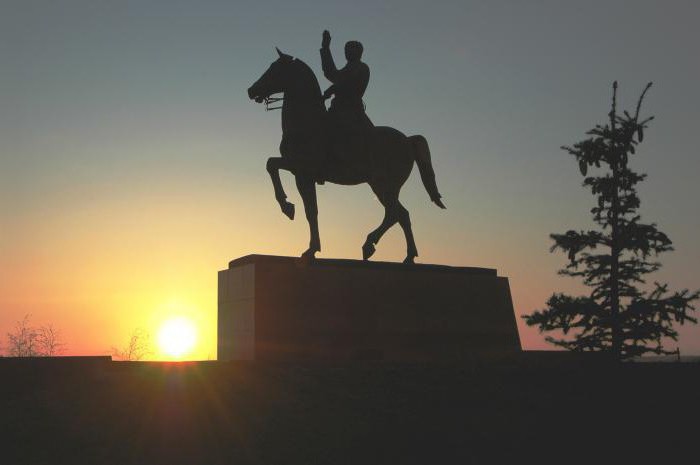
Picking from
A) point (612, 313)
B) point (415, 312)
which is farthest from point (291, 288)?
point (612, 313)

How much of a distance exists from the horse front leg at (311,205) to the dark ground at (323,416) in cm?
262

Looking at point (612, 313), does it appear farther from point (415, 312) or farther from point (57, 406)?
point (57, 406)

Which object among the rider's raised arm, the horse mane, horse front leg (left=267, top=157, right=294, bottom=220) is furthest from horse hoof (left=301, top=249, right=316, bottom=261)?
the rider's raised arm

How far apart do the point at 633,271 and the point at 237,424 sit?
1076cm

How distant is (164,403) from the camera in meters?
9.96

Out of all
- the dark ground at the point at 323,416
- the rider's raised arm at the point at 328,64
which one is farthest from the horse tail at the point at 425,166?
the dark ground at the point at 323,416

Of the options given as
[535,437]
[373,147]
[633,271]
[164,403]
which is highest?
[373,147]

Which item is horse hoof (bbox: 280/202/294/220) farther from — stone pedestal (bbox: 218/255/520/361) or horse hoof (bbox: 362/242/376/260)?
horse hoof (bbox: 362/242/376/260)

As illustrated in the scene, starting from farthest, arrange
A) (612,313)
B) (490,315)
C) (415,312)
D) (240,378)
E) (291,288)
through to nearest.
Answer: (612,313) < (490,315) < (415,312) < (291,288) < (240,378)

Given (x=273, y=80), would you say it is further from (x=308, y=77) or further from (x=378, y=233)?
(x=378, y=233)

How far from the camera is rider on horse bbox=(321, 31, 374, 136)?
14398 millimetres

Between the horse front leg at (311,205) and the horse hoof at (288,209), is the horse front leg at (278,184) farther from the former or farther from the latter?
the horse front leg at (311,205)

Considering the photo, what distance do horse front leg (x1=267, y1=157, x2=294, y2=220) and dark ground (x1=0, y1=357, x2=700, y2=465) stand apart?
114 inches

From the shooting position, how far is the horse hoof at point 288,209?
45.2ft
